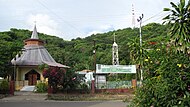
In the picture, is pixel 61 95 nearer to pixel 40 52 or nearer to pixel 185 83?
pixel 40 52

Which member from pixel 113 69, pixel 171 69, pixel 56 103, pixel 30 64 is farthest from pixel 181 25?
pixel 30 64

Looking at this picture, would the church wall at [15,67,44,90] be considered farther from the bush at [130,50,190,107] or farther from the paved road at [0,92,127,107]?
the bush at [130,50,190,107]

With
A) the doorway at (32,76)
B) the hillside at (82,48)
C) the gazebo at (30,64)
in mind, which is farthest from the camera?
the hillside at (82,48)

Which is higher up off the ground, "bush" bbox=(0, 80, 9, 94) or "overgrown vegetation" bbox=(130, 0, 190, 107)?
"overgrown vegetation" bbox=(130, 0, 190, 107)

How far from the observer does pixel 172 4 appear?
253 inches

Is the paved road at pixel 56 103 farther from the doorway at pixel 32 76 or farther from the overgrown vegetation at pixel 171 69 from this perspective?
the doorway at pixel 32 76

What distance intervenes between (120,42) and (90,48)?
8222 mm

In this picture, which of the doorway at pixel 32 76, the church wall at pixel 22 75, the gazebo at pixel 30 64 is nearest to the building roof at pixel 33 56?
the gazebo at pixel 30 64

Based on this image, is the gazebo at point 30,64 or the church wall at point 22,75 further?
the church wall at point 22,75

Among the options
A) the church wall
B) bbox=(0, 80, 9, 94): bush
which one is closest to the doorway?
the church wall

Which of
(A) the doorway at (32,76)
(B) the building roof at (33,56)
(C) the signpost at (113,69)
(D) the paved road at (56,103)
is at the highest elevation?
(B) the building roof at (33,56)

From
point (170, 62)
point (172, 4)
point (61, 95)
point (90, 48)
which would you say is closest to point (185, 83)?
point (170, 62)

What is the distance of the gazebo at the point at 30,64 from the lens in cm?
3650

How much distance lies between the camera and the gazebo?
120 feet
